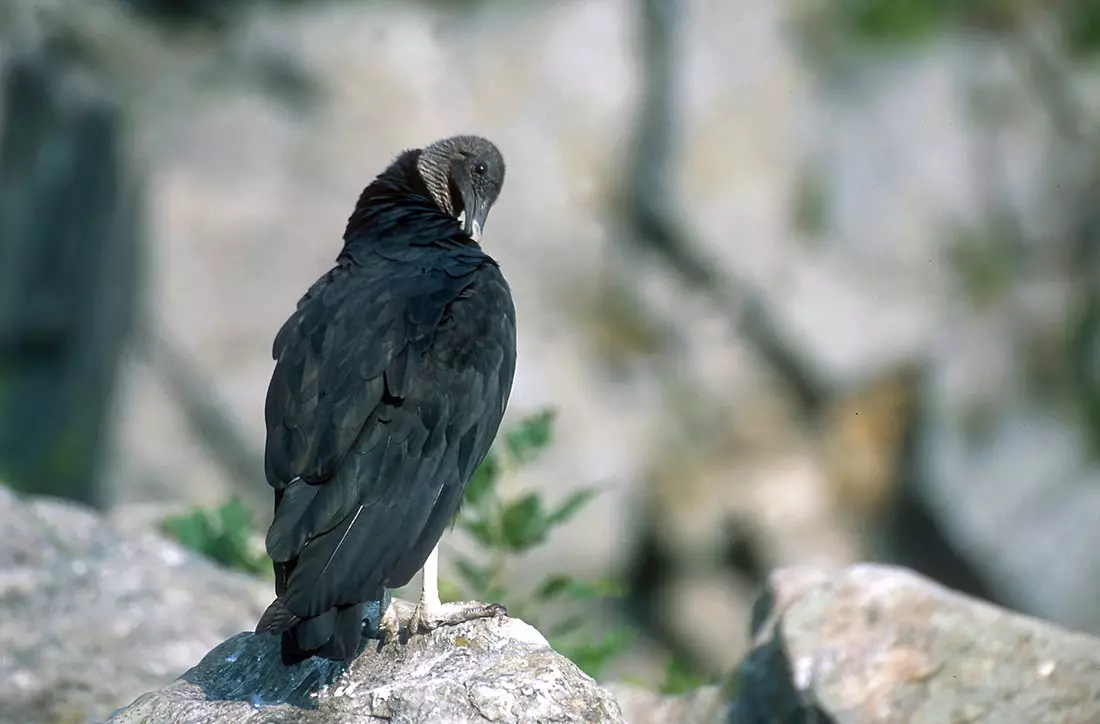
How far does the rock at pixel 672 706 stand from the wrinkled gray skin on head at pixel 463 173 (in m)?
1.53

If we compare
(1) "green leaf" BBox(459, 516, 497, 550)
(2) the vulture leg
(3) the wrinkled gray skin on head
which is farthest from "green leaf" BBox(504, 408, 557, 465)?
(2) the vulture leg

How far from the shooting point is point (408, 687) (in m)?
2.97

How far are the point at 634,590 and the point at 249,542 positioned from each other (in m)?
3.47

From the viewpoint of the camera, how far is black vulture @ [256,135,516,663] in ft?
9.37

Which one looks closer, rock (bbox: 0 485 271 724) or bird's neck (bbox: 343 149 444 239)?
bird's neck (bbox: 343 149 444 239)

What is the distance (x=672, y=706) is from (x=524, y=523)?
771 millimetres

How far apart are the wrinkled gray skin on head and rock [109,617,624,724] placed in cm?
138

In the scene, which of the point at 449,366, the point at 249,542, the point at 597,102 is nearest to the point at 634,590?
the point at 597,102

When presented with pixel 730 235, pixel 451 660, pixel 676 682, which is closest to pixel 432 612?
pixel 451 660

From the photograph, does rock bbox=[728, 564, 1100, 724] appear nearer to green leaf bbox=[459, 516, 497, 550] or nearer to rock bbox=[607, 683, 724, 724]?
rock bbox=[607, 683, 724, 724]

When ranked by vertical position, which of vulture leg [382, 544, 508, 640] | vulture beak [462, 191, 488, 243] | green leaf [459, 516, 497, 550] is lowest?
vulture leg [382, 544, 508, 640]

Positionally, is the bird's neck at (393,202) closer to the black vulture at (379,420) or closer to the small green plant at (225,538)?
the black vulture at (379,420)

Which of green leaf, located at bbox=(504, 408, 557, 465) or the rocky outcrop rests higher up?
green leaf, located at bbox=(504, 408, 557, 465)

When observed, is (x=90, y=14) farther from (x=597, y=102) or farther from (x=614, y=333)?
(x=614, y=333)
